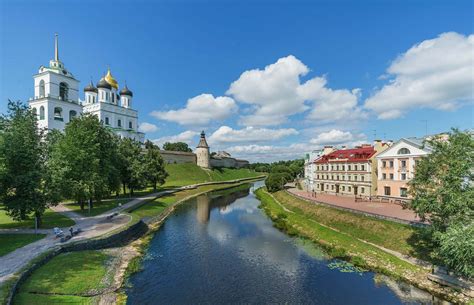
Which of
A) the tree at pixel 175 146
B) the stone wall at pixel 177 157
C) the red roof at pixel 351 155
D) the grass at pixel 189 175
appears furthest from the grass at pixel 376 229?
the tree at pixel 175 146

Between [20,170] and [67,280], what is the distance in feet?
49.0

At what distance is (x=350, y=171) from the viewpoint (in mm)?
53031

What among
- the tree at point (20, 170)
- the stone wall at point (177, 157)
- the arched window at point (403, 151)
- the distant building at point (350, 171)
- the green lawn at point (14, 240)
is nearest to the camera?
the green lawn at point (14, 240)

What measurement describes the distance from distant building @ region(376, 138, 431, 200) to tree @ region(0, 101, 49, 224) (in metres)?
47.5

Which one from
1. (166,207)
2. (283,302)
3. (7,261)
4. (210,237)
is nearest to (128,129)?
(166,207)

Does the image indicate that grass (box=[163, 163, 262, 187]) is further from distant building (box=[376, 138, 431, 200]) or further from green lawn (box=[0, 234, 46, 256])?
green lawn (box=[0, 234, 46, 256])

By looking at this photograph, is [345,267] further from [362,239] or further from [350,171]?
[350,171]

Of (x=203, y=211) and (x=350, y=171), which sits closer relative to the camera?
(x=203, y=211)

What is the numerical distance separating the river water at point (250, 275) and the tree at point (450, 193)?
183 inches

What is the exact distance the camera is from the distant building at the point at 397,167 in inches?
1663

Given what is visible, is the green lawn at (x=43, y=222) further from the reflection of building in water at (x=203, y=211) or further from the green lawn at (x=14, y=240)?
the reflection of building in water at (x=203, y=211)

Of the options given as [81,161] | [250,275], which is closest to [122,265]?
[250,275]

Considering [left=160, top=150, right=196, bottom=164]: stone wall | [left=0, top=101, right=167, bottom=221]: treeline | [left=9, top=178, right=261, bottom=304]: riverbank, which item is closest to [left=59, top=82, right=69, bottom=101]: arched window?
[left=0, top=101, right=167, bottom=221]: treeline

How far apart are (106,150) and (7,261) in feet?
87.9
